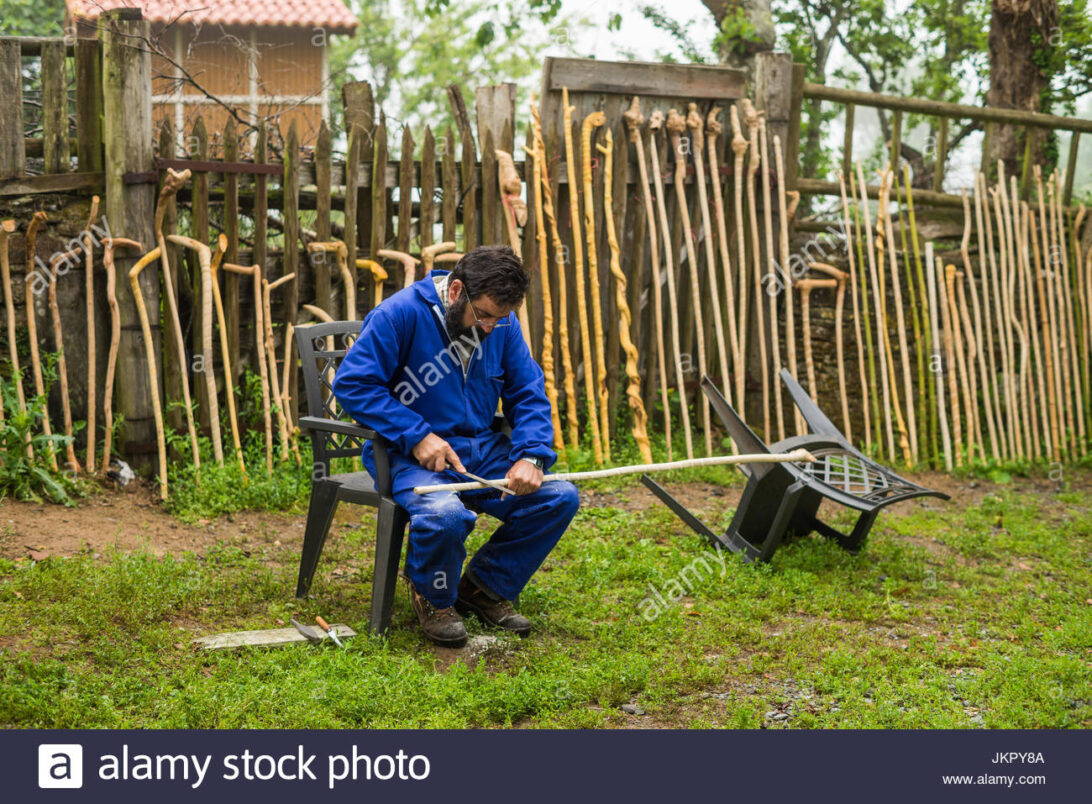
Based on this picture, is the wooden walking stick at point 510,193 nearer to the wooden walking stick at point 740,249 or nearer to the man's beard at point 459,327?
the wooden walking stick at point 740,249

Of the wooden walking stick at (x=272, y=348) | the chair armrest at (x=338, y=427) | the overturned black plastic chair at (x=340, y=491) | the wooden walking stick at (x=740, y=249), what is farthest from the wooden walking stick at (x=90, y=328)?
the wooden walking stick at (x=740, y=249)

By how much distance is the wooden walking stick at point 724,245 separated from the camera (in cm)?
669

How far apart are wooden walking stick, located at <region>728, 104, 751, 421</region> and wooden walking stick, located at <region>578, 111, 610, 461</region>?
0.91 meters

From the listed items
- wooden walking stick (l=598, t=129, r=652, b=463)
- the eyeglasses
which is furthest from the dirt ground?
the eyeglasses

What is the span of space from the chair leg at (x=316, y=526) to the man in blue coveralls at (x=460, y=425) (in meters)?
0.24

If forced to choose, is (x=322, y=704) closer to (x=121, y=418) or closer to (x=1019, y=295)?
(x=121, y=418)

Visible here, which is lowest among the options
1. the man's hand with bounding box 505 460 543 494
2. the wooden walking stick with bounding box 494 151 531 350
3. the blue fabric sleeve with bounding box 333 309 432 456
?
the man's hand with bounding box 505 460 543 494

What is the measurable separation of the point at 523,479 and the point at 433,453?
35 centimetres

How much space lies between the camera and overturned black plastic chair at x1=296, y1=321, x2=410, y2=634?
3.79 m

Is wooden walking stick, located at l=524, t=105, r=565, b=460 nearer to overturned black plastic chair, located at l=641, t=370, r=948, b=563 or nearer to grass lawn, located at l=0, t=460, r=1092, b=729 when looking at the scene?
grass lawn, located at l=0, t=460, r=1092, b=729

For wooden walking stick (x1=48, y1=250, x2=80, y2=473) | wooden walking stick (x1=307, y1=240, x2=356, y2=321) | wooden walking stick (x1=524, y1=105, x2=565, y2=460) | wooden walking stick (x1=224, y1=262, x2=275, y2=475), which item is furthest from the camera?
wooden walking stick (x1=524, y1=105, x2=565, y2=460)

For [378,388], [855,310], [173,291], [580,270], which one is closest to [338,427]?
[378,388]

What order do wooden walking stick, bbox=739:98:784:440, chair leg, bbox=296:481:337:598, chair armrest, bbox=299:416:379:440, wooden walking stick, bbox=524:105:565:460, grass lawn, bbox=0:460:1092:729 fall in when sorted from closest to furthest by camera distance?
grass lawn, bbox=0:460:1092:729
chair armrest, bbox=299:416:379:440
chair leg, bbox=296:481:337:598
wooden walking stick, bbox=524:105:565:460
wooden walking stick, bbox=739:98:784:440

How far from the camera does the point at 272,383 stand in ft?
19.3
